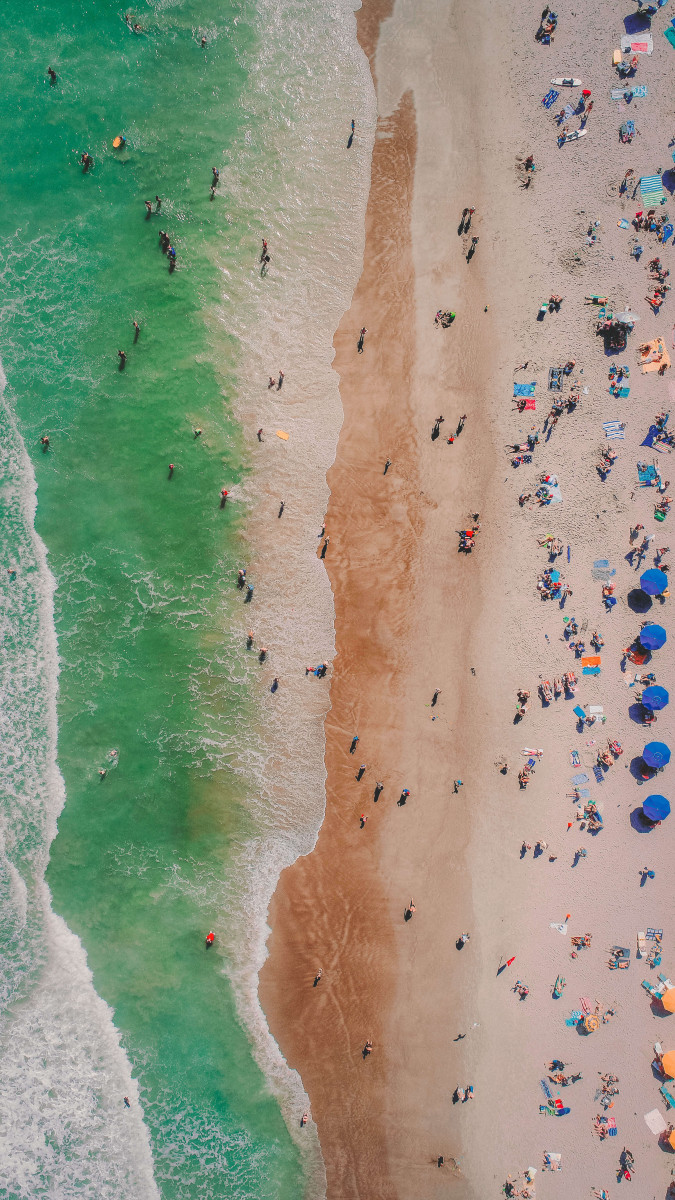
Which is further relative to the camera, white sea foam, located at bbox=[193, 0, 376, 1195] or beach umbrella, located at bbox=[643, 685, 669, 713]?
white sea foam, located at bbox=[193, 0, 376, 1195]

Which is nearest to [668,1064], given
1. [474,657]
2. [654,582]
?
[474,657]

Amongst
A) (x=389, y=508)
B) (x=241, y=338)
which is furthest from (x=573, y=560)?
(x=241, y=338)

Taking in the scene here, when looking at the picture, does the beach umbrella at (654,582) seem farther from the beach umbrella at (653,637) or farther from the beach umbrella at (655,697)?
the beach umbrella at (655,697)

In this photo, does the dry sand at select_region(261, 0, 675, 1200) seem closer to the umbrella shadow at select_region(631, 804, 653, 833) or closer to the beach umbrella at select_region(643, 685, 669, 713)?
the umbrella shadow at select_region(631, 804, 653, 833)

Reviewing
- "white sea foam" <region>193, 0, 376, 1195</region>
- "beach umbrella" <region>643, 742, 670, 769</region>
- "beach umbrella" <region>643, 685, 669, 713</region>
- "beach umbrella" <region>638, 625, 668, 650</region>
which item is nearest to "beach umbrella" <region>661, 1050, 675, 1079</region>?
"beach umbrella" <region>643, 742, 670, 769</region>

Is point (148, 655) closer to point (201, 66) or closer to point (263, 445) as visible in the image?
point (263, 445)

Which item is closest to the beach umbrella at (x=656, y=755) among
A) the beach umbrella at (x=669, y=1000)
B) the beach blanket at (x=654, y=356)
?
the beach umbrella at (x=669, y=1000)
